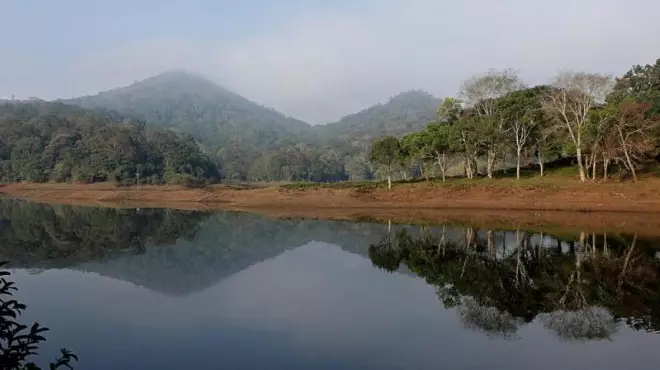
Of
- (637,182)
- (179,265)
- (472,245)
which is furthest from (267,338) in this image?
(637,182)

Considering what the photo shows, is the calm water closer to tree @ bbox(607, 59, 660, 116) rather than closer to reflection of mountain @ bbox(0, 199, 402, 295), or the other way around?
reflection of mountain @ bbox(0, 199, 402, 295)

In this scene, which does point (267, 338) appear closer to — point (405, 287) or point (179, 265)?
point (405, 287)

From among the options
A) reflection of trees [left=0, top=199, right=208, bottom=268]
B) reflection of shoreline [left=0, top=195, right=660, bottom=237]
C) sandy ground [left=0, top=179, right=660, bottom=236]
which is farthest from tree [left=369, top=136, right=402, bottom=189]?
reflection of trees [left=0, top=199, right=208, bottom=268]

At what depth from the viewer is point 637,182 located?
46125 millimetres

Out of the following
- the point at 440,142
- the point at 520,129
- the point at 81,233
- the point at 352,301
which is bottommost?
the point at 352,301

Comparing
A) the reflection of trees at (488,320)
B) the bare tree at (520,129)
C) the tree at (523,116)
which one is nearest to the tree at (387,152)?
the tree at (523,116)

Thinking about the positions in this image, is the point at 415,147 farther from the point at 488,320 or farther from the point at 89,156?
the point at 89,156

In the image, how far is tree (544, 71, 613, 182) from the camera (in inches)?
1976

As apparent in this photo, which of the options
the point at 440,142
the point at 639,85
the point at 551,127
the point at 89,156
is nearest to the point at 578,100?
the point at 551,127

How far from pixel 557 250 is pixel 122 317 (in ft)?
67.5

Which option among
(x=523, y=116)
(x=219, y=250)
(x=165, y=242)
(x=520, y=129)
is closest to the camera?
(x=219, y=250)

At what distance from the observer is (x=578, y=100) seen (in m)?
51.2

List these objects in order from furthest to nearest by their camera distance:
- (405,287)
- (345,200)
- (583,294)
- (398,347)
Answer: (345,200), (405,287), (583,294), (398,347)

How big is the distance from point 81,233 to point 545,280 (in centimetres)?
3227
